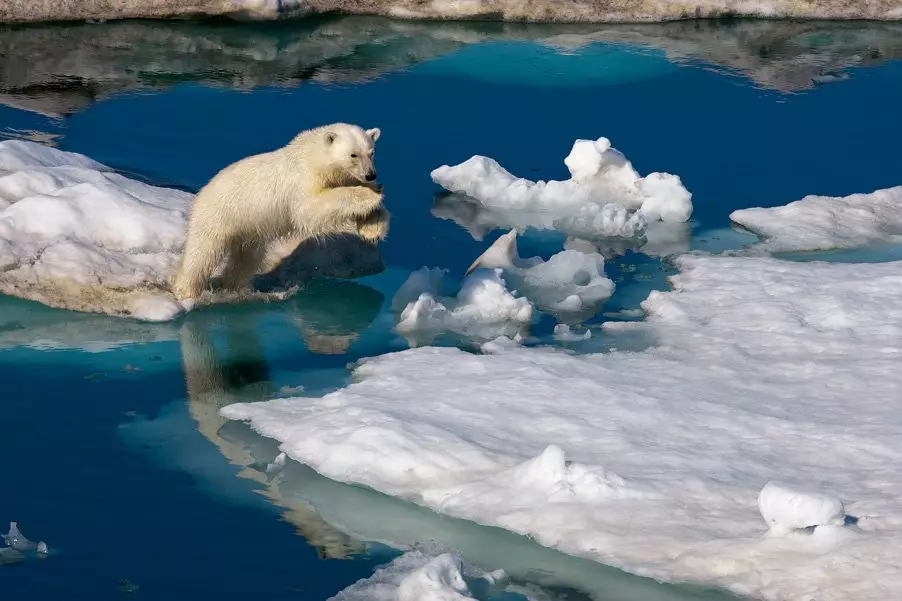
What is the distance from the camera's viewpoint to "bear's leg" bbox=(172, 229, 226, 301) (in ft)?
22.9

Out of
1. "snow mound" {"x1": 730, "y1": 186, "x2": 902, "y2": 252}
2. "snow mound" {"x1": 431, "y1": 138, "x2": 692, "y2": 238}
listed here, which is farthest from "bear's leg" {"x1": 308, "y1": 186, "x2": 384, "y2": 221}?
"snow mound" {"x1": 730, "y1": 186, "x2": 902, "y2": 252}

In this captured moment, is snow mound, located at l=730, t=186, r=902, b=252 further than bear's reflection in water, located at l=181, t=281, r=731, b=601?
Yes

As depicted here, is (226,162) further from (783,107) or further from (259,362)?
(783,107)

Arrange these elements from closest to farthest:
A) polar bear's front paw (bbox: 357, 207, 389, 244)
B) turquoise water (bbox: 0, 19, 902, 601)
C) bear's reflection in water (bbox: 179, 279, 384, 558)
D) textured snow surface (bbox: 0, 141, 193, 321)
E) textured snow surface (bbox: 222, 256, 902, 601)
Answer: textured snow surface (bbox: 222, 256, 902, 601) → turquoise water (bbox: 0, 19, 902, 601) → bear's reflection in water (bbox: 179, 279, 384, 558) → polar bear's front paw (bbox: 357, 207, 389, 244) → textured snow surface (bbox: 0, 141, 193, 321)

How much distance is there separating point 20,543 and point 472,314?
10.2 ft

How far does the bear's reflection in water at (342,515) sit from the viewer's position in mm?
4484

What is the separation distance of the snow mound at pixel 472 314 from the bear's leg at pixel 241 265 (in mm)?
985

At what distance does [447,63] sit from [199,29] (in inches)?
118

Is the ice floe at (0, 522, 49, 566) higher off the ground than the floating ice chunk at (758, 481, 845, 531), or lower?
lower

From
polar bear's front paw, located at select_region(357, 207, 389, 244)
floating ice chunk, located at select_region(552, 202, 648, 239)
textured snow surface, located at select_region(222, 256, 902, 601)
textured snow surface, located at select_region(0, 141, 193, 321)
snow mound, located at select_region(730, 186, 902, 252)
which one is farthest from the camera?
floating ice chunk, located at select_region(552, 202, 648, 239)

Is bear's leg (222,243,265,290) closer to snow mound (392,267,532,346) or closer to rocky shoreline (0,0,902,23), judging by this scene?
snow mound (392,267,532,346)

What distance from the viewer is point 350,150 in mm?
6727

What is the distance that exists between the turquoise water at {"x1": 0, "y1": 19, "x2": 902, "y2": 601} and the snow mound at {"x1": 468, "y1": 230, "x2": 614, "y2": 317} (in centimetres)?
14

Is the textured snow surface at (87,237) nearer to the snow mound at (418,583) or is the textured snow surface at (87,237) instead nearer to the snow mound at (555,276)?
the snow mound at (555,276)
